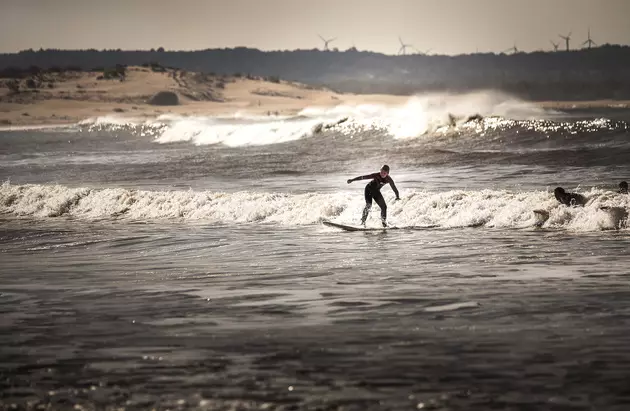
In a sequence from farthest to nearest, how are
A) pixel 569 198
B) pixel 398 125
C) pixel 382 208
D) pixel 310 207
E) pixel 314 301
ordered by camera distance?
pixel 398 125
pixel 310 207
pixel 382 208
pixel 569 198
pixel 314 301

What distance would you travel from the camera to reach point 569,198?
83.2 feet

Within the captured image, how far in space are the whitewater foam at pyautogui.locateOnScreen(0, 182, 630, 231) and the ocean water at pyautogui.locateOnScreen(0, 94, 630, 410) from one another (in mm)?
78

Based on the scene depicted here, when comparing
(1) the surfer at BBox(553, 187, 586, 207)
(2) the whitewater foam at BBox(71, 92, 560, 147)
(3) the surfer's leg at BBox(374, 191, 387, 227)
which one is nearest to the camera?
(1) the surfer at BBox(553, 187, 586, 207)

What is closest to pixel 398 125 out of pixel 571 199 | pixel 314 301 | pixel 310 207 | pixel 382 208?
pixel 310 207

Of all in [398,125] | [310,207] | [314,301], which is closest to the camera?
[314,301]

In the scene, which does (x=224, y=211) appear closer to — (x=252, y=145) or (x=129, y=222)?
(x=129, y=222)

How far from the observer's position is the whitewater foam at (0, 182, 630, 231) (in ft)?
83.1

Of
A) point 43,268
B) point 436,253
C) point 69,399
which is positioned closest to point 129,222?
point 43,268

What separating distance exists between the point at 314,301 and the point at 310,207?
15.1 meters

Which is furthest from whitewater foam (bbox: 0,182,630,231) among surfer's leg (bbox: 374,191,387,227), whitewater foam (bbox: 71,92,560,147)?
whitewater foam (bbox: 71,92,560,147)

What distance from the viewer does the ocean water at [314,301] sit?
416 inches

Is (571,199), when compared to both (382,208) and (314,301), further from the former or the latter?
(314,301)

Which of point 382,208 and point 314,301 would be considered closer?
point 314,301

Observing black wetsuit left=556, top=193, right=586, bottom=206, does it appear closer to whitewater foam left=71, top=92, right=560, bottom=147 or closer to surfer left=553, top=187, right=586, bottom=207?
surfer left=553, top=187, right=586, bottom=207
